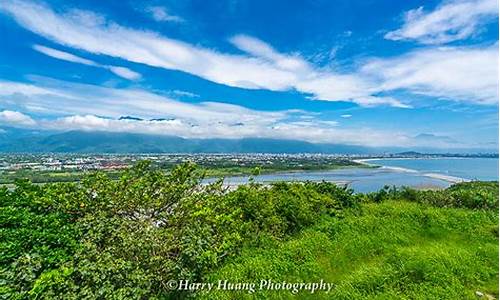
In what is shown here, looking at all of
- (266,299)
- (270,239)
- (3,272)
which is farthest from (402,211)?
(3,272)

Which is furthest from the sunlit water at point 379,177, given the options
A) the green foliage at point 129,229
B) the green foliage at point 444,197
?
the green foliage at point 444,197

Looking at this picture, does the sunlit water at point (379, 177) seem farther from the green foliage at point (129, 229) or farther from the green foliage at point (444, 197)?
the green foliage at point (444, 197)

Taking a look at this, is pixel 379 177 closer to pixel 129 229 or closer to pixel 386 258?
pixel 386 258

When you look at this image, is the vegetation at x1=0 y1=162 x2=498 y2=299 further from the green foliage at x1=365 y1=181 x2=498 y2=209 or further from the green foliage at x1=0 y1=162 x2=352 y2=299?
the green foliage at x1=365 y1=181 x2=498 y2=209

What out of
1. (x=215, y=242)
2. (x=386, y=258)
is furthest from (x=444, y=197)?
(x=215, y=242)

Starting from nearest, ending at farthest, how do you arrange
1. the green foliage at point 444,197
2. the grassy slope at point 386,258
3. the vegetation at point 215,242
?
1. the vegetation at point 215,242
2. the grassy slope at point 386,258
3. the green foliage at point 444,197

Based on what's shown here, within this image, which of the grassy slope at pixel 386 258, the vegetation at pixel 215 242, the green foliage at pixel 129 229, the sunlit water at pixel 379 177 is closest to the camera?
the green foliage at pixel 129 229

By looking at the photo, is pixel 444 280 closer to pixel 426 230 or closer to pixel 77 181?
pixel 426 230
